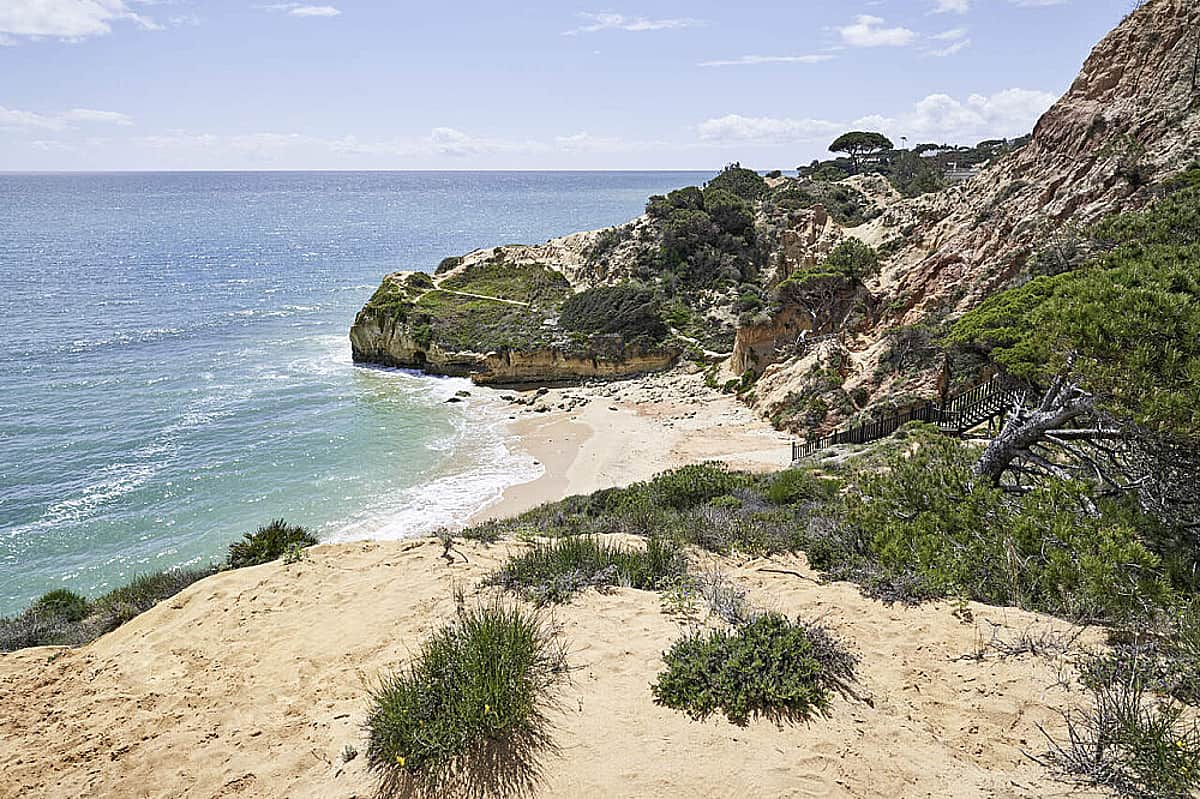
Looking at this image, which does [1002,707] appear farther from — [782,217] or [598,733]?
[782,217]

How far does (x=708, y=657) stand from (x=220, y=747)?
390 cm

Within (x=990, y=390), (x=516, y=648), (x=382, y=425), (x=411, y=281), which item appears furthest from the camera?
(x=411, y=281)

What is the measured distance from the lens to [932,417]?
20344 millimetres

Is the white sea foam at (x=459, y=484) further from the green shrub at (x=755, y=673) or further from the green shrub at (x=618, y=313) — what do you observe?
the green shrub at (x=755, y=673)

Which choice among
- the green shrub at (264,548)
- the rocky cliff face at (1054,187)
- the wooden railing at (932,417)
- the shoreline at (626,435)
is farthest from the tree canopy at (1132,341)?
the rocky cliff face at (1054,187)

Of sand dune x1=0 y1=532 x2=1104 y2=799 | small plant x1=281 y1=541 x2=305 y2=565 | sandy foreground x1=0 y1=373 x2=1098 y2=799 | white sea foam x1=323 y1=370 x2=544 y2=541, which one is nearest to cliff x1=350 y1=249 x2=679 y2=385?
white sea foam x1=323 y1=370 x2=544 y2=541

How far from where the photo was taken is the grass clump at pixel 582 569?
23.6 ft

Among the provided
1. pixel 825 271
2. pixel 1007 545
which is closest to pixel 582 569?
pixel 1007 545

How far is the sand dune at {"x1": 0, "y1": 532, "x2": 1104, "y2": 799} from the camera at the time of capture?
14.2 ft

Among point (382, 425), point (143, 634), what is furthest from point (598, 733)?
point (382, 425)

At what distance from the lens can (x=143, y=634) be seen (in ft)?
26.2

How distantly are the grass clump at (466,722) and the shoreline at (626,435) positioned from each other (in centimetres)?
1556

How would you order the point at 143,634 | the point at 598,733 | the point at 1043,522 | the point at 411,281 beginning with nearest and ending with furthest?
the point at 598,733 < the point at 1043,522 < the point at 143,634 < the point at 411,281

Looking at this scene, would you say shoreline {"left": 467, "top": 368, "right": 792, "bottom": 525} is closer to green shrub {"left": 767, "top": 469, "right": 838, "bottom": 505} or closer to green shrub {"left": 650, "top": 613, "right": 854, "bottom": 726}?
green shrub {"left": 767, "top": 469, "right": 838, "bottom": 505}
